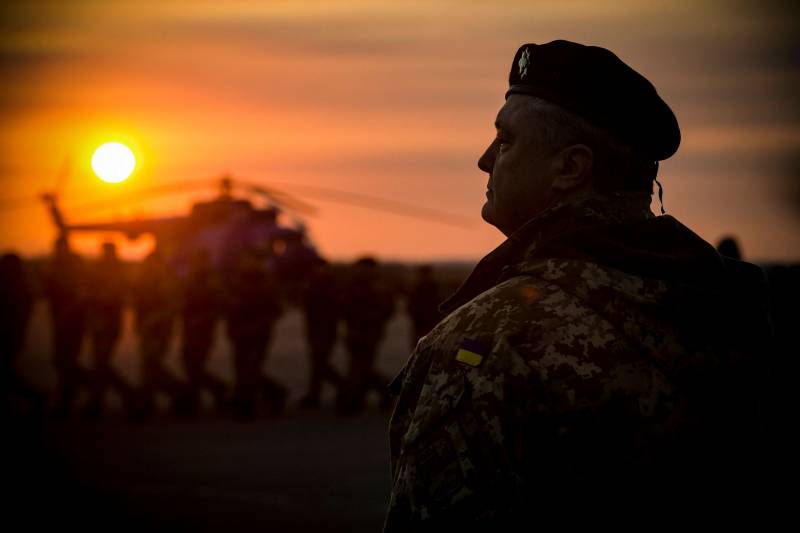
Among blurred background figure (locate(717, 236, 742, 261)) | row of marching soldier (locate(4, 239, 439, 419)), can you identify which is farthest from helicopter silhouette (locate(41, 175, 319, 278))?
blurred background figure (locate(717, 236, 742, 261))

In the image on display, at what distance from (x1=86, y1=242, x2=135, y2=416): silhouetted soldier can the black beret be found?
13.8 meters

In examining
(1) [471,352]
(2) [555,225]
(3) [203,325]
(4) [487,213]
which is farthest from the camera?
(3) [203,325]

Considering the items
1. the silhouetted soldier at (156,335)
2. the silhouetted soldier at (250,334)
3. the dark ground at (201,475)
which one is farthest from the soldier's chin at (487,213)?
the silhouetted soldier at (156,335)

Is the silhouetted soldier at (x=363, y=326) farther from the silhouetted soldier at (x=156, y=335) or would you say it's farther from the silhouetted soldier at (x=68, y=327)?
the silhouetted soldier at (x=68, y=327)

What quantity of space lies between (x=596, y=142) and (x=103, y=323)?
1417cm

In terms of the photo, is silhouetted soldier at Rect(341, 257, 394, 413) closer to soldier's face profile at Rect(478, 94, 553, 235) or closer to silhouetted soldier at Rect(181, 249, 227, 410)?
silhouetted soldier at Rect(181, 249, 227, 410)

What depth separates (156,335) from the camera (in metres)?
14.8

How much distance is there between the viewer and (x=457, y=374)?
160cm

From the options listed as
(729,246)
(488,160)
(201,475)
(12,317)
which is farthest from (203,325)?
(488,160)

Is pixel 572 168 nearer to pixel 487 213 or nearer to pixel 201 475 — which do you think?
pixel 487 213

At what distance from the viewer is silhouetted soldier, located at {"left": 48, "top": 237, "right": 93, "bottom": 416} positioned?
1531cm

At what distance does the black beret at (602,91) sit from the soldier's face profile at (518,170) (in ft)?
0.17

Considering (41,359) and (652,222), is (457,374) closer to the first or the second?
(652,222)

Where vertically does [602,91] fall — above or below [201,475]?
above
